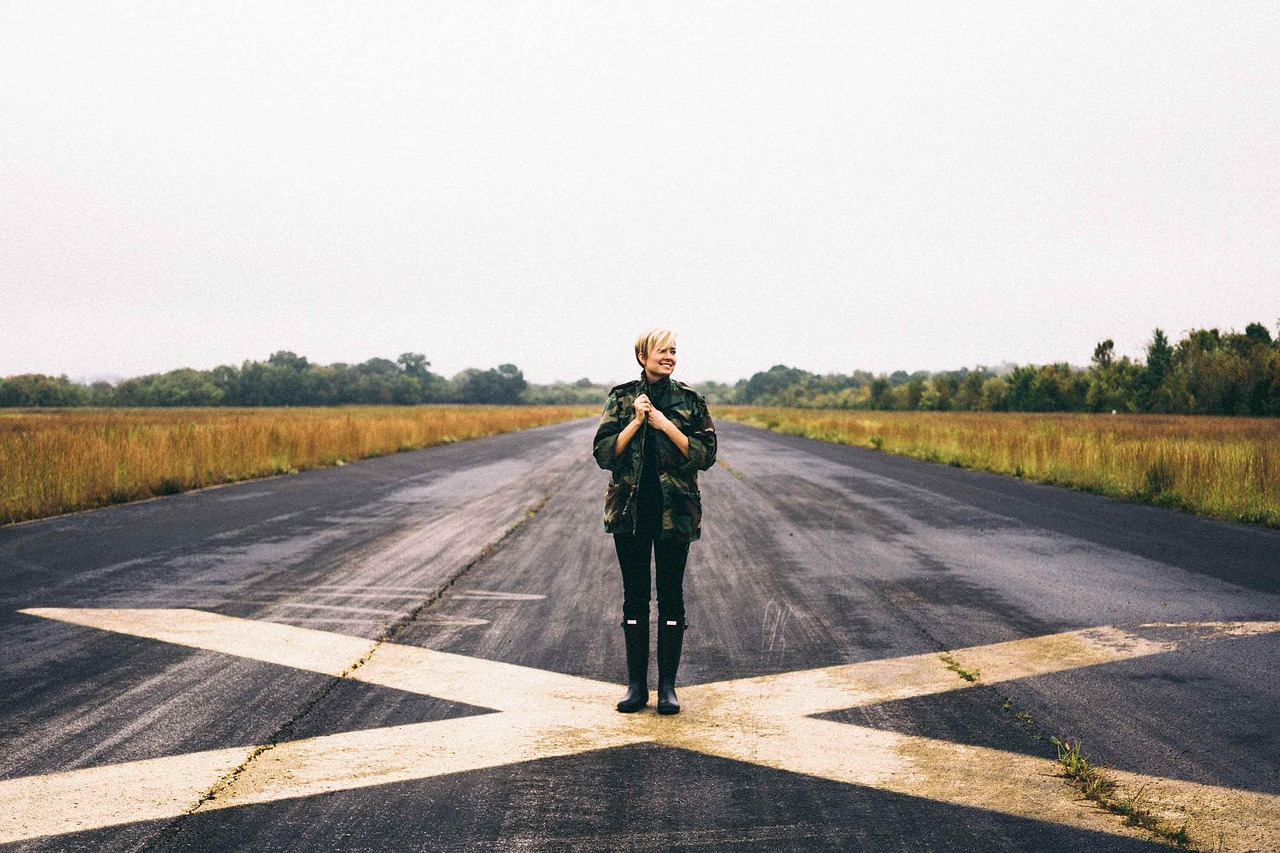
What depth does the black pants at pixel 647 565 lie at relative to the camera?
181 inches

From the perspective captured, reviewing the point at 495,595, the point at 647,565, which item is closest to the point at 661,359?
the point at 647,565

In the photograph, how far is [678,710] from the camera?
467 centimetres

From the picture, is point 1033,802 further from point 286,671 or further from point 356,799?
point 286,671

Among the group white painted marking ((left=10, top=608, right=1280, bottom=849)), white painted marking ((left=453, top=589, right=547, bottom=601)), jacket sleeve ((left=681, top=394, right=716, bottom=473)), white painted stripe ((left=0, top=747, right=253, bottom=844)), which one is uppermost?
jacket sleeve ((left=681, top=394, right=716, bottom=473))

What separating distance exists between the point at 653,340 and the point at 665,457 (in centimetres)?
58

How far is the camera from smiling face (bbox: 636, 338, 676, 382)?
455 centimetres

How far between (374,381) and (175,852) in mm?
131577

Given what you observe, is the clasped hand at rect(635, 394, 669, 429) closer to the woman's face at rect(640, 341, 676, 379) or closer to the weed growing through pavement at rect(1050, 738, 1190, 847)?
the woman's face at rect(640, 341, 676, 379)

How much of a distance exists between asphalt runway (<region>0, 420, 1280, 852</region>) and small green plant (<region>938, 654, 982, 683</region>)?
2.8 inches

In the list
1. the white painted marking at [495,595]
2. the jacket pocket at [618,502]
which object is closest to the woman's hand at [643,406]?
the jacket pocket at [618,502]

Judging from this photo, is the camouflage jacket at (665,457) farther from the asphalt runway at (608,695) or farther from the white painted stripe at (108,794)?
the white painted stripe at (108,794)

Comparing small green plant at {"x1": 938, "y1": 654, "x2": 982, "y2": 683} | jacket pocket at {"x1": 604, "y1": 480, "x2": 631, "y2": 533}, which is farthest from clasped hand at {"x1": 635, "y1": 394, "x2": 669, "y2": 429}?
small green plant at {"x1": 938, "y1": 654, "x2": 982, "y2": 683}

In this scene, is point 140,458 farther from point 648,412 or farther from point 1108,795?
point 1108,795

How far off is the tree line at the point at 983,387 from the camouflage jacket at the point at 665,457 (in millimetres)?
48596
